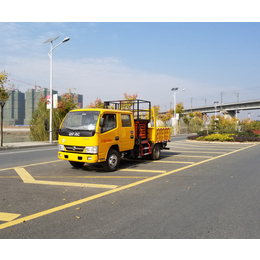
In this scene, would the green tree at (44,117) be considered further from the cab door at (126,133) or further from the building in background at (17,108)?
the building in background at (17,108)

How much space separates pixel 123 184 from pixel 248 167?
18.1 ft

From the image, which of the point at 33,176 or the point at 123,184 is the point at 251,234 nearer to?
the point at 123,184

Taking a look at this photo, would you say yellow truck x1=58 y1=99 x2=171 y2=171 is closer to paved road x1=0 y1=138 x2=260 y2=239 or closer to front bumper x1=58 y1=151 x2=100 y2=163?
front bumper x1=58 y1=151 x2=100 y2=163

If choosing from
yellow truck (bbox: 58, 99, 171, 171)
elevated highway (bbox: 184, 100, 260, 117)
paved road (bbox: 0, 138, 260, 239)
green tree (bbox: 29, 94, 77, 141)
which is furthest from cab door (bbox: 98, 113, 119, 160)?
elevated highway (bbox: 184, 100, 260, 117)

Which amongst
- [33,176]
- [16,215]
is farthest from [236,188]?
[33,176]

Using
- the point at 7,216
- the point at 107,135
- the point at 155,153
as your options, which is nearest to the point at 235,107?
the point at 155,153

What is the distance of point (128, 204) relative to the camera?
16.4 feet

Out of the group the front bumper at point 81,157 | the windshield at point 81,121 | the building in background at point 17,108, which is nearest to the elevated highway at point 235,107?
the building in background at point 17,108

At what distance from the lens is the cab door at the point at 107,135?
7965 mm

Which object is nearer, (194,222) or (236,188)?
(194,222)

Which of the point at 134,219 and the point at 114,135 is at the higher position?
the point at 114,135

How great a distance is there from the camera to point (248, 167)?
9.62 meters

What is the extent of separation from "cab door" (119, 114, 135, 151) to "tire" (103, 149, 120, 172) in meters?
0.38

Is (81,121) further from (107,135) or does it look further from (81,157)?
(81,157)
